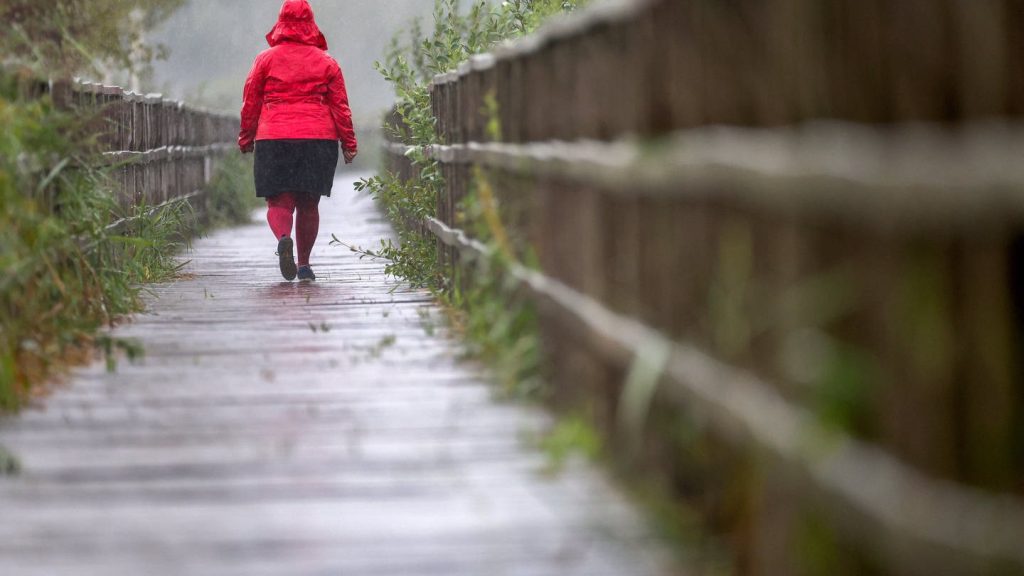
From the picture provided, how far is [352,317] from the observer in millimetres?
8664

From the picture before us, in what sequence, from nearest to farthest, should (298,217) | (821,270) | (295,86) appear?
(821,270)
(295,86)
(298,217)

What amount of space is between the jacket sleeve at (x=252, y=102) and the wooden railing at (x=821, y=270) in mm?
6396

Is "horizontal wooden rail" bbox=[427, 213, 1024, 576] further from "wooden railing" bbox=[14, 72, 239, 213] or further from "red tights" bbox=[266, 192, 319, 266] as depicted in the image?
"red tights" bbox=[266, 192, 319, 266]

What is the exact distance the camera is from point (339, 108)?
11.0 m

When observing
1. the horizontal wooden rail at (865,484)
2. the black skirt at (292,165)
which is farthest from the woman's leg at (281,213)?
the horizontal wooden rail at (865,484)

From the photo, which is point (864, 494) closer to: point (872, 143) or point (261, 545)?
point (872, 143)

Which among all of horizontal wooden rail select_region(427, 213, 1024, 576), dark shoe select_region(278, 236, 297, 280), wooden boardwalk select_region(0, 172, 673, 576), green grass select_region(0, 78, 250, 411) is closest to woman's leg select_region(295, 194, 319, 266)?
dark shoe select_region(278, 236, 297, 280)

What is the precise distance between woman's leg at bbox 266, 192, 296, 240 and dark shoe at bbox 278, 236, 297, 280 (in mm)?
76

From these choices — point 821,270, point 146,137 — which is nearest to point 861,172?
point 821,270

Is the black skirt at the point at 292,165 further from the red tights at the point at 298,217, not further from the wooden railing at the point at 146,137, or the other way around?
the wooden railing at the point at 146,137

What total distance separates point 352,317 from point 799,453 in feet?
19.3

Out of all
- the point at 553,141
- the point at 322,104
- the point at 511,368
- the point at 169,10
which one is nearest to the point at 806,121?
the point at 553,141

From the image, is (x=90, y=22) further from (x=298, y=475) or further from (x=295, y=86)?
(x=298, y=475)

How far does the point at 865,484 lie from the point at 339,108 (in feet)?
28.4
